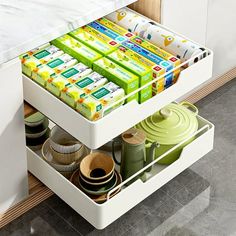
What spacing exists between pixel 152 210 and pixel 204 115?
64 centimetres

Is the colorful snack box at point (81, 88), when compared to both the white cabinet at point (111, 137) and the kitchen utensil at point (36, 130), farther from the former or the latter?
the kitchen utensil at point (36, 130)

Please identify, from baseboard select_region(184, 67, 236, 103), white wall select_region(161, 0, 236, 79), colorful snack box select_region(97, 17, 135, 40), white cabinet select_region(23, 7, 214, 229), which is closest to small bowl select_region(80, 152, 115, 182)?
white cabinet select_region(23, 7, 214, 229)

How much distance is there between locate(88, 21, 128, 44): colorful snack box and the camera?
7.99 ft

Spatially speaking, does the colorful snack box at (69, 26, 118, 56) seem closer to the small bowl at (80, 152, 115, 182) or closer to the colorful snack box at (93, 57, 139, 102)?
the colorful snack box at (93, 57, 139, 102)

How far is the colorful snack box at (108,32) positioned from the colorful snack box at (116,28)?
23mm

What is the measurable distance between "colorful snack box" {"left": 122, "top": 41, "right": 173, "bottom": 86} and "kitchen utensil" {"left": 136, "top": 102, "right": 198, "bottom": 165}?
23 centimetres

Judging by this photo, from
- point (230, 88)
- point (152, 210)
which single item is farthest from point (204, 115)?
point (152, 210)

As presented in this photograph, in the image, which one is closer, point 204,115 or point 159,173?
point 159,173

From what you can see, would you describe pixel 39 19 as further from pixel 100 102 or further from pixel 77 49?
pixel 100 102

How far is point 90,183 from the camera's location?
2326mm

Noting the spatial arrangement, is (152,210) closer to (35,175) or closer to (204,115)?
(35,175)

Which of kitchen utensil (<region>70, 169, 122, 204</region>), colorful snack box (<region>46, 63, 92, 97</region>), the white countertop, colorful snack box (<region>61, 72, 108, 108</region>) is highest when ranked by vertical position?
the white countertop

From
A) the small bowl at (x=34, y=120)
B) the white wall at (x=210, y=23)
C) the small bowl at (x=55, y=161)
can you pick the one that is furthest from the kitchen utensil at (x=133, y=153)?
the white wall at (x=210, y=23)

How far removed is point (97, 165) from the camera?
7.97ft
